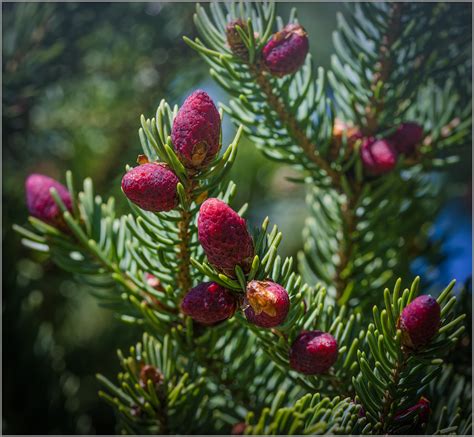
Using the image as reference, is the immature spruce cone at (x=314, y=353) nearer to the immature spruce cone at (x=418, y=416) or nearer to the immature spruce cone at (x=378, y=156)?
the immature spruce cone at (x=418, y=416)

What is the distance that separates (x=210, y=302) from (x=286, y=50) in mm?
203

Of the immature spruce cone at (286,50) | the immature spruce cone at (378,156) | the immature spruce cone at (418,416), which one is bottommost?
the immature spruce cone at (418,416)

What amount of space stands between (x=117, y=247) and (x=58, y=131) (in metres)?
0.46

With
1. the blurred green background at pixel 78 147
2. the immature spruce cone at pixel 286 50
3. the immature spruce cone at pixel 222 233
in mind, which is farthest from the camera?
the blurred green background at pixel 78 147

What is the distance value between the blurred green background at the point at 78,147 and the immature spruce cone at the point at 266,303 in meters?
0.37

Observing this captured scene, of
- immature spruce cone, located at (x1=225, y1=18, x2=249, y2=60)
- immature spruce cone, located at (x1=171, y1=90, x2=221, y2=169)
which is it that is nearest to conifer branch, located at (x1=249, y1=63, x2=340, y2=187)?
immature spruce cone, located at (x1=225, y1=18, x2=249, y2=60)

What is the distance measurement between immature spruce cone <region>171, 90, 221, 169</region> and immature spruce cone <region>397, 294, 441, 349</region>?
0.52 feet

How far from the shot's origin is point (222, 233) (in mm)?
349

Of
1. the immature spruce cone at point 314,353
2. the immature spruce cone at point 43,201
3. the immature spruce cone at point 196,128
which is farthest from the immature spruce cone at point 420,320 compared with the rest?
the immature spruce cone at point 43,201

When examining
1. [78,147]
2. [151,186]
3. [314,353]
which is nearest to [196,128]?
[151,186]

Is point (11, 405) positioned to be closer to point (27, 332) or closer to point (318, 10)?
point (27, 332)

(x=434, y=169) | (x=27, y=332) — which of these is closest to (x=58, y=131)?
(x=27, y=332)

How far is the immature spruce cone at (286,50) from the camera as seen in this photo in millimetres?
450

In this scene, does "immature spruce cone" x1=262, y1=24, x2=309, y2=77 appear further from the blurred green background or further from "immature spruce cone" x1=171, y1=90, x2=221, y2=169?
the blurred green background
